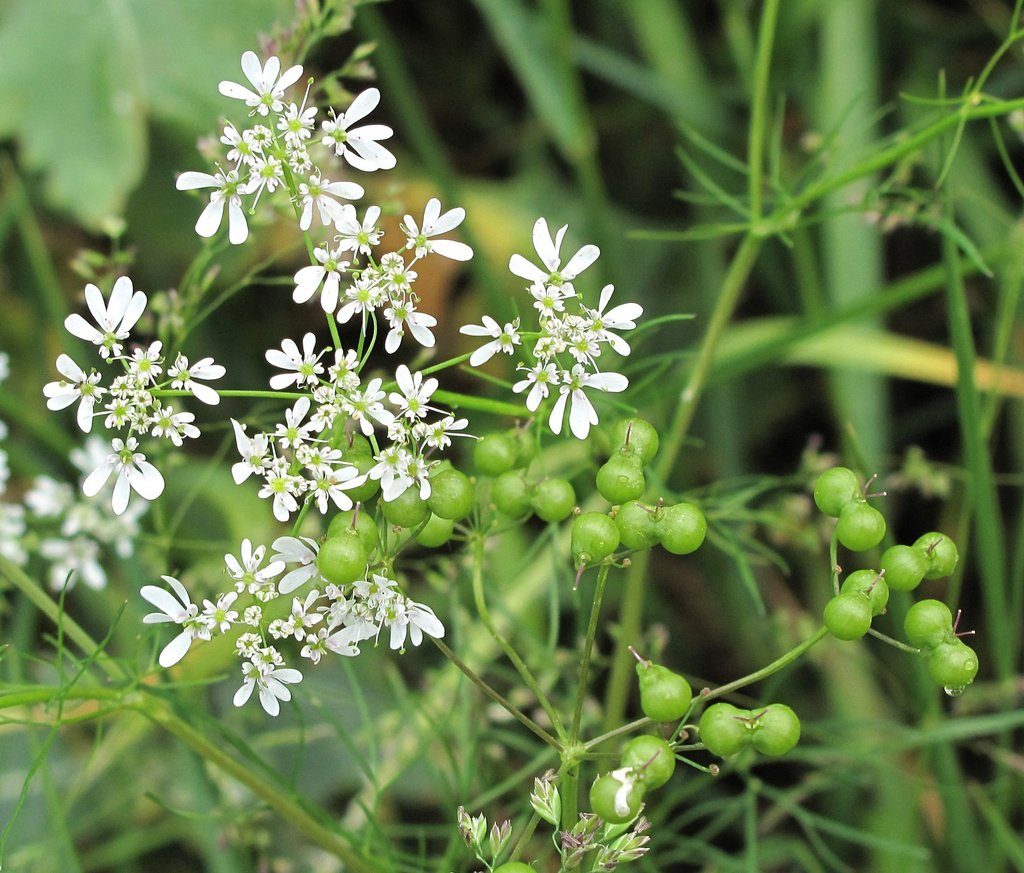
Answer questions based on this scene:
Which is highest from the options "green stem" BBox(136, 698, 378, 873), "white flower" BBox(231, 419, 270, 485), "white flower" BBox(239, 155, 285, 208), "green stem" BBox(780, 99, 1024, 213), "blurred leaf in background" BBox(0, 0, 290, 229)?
"blurred leaf in background" BBox(0, 0, 290, 229)

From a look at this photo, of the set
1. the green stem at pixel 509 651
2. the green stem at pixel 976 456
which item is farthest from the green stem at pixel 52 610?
the green stem at pixel 976 456

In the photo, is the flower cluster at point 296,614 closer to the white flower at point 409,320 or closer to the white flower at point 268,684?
the white flower at point 268,684

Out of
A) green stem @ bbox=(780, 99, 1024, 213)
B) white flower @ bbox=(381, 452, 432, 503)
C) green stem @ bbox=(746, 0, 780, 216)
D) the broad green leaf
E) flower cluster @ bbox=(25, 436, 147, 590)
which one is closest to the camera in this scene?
white flower @ bbox=(381, 452, 432, 503)

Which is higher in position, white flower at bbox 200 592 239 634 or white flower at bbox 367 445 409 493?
white flower at bbox 367 445 409 493

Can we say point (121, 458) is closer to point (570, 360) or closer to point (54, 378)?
point (570, 360)

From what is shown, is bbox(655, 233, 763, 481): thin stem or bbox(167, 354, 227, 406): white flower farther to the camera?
bbox(655, 233, 763, 481): thin stem

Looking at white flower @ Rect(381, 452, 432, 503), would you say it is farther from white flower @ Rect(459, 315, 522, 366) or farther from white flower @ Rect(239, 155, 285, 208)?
white flower @ Rect(239, 155, 285, 208)

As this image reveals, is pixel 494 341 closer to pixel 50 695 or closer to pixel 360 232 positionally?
pixel 360 232

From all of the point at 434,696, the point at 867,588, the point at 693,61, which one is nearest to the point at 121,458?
the point at 867,588

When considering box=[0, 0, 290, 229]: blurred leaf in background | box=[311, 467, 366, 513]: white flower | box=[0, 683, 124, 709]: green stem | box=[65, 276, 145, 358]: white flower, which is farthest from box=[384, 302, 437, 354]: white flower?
box=[0, 0, 290, 229]: blurred leaf in background
